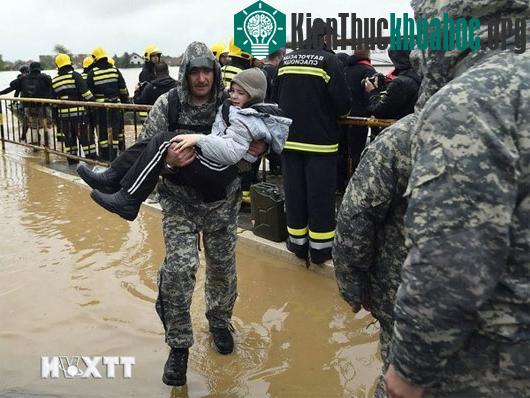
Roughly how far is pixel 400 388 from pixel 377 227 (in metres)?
0.58

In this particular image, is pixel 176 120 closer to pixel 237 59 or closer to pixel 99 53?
pixel 237 59

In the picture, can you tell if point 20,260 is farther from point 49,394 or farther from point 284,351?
point 284,351

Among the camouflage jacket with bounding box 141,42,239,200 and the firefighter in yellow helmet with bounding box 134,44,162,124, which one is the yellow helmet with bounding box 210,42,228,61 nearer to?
the firefighter in yellow helmet with bounding box 134,44,162,124

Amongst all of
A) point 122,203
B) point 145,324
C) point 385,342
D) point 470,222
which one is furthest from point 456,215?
point 145,324

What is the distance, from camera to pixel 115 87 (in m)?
10.2

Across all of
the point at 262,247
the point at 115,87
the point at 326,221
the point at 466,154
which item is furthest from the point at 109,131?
the point at 466,154

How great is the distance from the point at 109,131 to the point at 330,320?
16.5 ft

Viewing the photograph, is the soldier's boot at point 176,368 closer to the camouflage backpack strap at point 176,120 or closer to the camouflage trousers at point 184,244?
the camouflage trousers at point 184,244

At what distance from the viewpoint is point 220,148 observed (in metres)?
3.03

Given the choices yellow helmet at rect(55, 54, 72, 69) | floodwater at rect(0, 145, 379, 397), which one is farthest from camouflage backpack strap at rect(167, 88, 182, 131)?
yellow helmet at rect(55, 54, 72, 69)

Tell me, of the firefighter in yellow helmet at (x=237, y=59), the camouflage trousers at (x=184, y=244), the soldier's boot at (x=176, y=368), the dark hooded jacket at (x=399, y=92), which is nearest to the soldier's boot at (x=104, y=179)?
the camouflage trousers at (x=184, y=244)

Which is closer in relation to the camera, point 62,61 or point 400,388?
point 400,388
